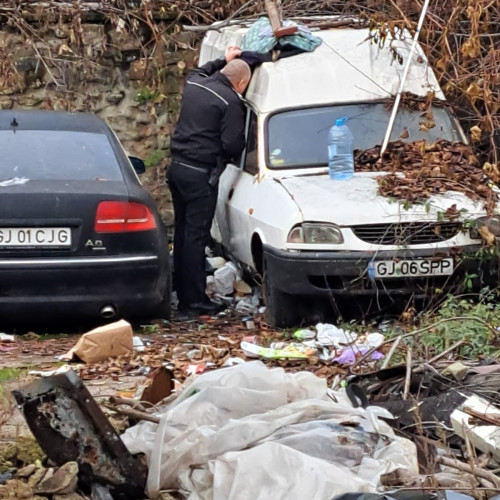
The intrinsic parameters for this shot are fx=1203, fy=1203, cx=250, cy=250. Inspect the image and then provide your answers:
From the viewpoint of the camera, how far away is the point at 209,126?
977 cm

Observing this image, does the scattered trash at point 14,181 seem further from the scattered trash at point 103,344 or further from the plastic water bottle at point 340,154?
the plastic water bottle at point 340,154

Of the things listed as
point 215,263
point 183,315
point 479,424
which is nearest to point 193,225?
point 183,315

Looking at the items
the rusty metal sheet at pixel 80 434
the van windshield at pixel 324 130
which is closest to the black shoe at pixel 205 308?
the van windshield at pixel 324 130

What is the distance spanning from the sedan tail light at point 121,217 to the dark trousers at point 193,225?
145 cm

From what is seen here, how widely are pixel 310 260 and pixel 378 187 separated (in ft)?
2.84

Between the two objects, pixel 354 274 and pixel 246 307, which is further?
pixel 246 307

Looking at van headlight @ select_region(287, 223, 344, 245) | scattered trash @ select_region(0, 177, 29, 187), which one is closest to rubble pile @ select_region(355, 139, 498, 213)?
van headlight @ select_region(287, 223, 344, 245)

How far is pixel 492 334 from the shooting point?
712 cm

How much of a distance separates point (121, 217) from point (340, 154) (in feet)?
6.16

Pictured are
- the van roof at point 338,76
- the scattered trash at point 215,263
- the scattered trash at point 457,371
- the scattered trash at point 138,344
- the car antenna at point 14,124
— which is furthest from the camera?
the scattered trash at point 215,263

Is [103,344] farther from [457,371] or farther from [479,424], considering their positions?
[479,424]

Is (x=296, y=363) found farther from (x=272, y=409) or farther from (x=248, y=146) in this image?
(x=248, y=146)

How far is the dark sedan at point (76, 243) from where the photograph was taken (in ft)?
26.3

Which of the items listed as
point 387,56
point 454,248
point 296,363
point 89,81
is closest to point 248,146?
point 387,56
